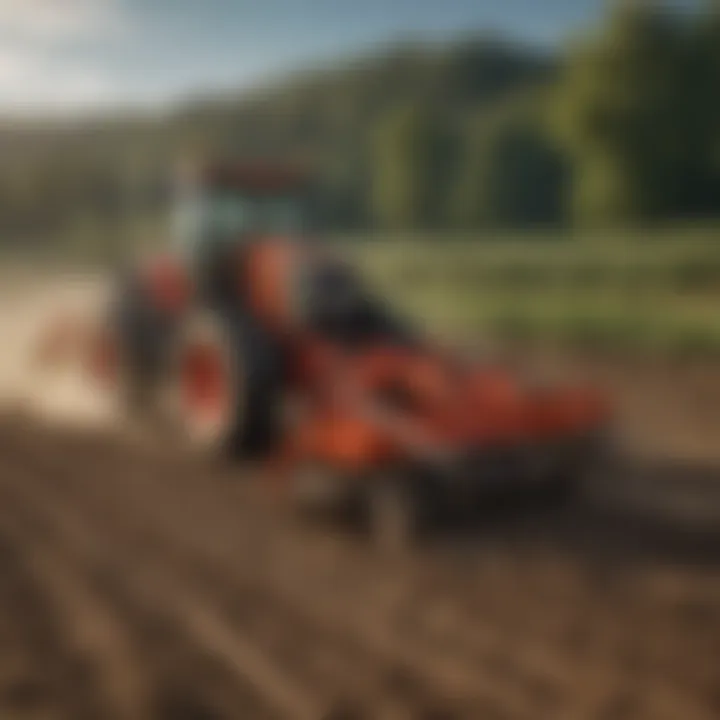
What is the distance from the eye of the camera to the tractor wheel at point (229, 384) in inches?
184

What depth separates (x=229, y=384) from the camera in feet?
15.6

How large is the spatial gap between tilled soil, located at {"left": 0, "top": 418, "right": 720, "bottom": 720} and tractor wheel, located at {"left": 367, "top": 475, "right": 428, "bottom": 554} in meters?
0.11

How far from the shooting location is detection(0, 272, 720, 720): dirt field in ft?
8.79

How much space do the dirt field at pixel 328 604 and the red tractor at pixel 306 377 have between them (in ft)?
0.89

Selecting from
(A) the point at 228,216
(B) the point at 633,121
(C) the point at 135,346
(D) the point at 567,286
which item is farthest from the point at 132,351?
(B) the point at 633,121

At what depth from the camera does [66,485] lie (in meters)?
4.49

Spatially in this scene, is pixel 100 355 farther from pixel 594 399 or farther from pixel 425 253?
pixel 425 253

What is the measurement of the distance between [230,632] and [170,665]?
278 mm

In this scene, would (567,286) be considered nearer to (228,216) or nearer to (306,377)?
(228,216)

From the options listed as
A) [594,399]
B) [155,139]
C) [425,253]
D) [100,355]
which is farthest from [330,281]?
[155,139]

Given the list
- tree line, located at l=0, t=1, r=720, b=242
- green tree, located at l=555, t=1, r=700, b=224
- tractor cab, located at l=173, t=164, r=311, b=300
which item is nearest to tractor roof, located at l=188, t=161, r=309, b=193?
tractor cab, located at l=173, t=164, r=311, b=300

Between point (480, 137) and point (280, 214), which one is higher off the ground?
point (480, 137)

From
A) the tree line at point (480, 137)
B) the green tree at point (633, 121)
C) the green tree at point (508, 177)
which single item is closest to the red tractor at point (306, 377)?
the tree line at point (480, 137)

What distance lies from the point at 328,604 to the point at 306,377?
1.42m
